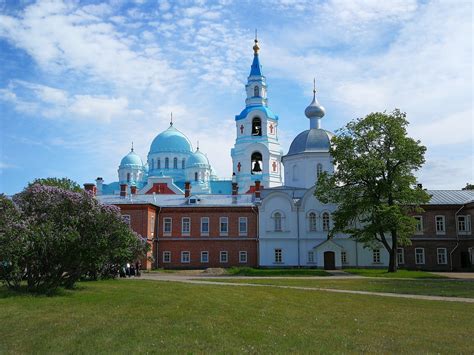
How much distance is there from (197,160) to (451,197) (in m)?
34.8

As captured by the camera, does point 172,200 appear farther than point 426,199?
Yes

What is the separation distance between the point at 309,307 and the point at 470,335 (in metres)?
5.11

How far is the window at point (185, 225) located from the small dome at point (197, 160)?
25577mm

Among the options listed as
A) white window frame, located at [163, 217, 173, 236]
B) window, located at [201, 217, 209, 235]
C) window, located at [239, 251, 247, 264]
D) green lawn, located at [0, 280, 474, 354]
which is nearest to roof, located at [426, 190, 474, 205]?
window, located at [239, 251, 247, 264]

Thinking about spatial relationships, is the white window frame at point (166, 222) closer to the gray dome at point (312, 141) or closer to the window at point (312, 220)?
the window at point (312, 220)

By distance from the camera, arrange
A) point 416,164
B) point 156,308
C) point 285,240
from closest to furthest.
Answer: point 156,308, point 416,164, point 285,240

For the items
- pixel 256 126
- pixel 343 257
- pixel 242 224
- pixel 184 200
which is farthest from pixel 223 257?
pixel 256 126

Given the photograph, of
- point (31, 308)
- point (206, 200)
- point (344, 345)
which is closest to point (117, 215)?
point (31, 308)

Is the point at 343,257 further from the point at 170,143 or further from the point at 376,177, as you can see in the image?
the point at 170,143

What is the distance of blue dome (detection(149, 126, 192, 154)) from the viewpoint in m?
73.9

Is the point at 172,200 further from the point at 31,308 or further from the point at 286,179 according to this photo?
the point at 31,308

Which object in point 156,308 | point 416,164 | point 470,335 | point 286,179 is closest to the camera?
point 470,335

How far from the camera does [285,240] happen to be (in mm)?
44719

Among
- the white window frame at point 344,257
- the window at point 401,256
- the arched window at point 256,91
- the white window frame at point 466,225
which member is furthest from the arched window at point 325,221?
the arched window at point 256,91
